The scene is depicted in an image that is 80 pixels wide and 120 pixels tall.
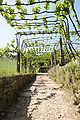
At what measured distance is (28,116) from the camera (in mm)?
4234

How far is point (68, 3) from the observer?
7.66 m

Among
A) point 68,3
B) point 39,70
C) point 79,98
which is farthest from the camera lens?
point 39,70

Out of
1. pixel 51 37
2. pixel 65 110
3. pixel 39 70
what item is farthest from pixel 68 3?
pixel 39 70

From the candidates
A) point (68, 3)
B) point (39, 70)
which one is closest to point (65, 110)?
point (68, 3)

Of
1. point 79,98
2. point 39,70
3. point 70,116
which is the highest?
point 39,70

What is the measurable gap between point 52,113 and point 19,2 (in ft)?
17.1

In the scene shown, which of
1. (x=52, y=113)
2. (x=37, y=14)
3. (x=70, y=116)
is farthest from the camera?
(x=37, y=14)

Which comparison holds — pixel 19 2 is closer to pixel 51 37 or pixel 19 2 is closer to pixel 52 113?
pixel 52 113

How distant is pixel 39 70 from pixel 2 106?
40.0m

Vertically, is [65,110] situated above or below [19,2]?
below

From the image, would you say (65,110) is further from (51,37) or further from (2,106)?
(51,37)

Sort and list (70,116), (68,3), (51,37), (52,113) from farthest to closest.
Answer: (51,37)
(68,3)
(52,113)
(70,116)

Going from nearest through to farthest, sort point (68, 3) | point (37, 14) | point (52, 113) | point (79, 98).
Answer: point (52, 113), point (79, 98), point (68, 3), point (37, 14)

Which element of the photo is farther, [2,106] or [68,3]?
[68,3]
